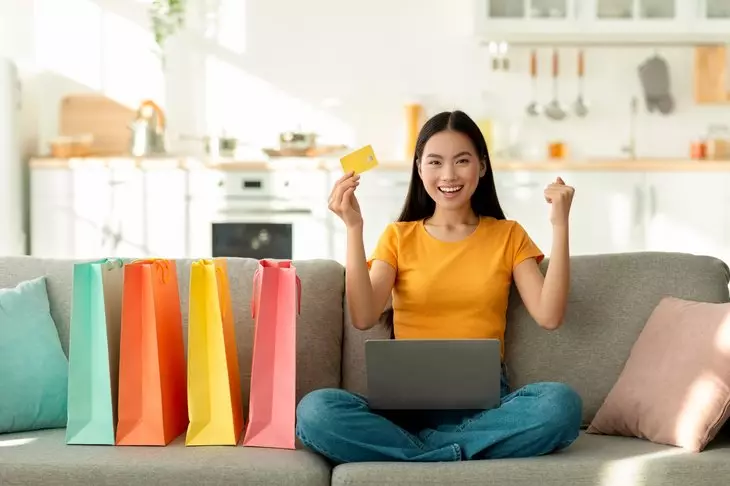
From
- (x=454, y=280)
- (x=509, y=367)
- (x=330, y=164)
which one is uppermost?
(x=330, y=164)

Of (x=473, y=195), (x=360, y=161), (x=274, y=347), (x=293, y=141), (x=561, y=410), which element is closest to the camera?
(x=561, y=410)

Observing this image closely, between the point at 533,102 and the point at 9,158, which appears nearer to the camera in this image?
the point at 9,158

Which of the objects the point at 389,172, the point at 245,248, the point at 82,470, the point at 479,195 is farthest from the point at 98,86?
the point at 82,470

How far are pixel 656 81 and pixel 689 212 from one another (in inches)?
32.4

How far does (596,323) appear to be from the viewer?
2447 millimetres

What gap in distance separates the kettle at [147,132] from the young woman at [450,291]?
3.07m

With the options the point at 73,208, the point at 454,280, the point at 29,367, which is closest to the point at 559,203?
the point at 454,280

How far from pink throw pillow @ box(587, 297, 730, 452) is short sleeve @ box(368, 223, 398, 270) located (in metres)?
0.59

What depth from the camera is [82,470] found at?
2.01 meters

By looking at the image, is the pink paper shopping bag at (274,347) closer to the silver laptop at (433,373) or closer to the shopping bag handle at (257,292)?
the shopping bag handle at (257,292)

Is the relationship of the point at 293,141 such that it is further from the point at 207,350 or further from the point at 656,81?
the point at 207,350

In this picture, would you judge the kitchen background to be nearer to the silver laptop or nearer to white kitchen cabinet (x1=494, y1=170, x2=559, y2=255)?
white kitchen cabinet (x1=494, y1=170, x2=559, y2=255)

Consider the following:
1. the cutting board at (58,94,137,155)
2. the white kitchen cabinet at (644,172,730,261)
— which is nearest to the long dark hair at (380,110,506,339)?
the white kitchen cabinet at (644,172,730,261)

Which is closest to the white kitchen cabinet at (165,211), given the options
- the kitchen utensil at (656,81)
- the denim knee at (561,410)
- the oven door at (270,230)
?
the oven door at (270,230)
